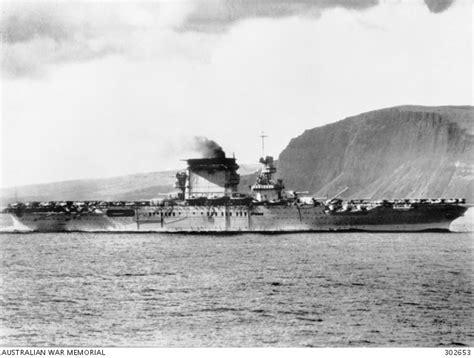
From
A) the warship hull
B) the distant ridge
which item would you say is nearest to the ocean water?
the warship hull

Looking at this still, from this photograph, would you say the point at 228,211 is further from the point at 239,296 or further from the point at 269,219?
the point at 239,296

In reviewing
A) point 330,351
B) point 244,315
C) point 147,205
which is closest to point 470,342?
point 330,351

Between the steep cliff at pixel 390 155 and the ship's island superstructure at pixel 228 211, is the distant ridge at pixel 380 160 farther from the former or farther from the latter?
the ship's island superstructure at pixel 228 211

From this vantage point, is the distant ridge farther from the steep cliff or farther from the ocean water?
the ocean water

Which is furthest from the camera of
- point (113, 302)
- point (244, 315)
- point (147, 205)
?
point (147, 205)

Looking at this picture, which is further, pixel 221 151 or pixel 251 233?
pixel 221 151

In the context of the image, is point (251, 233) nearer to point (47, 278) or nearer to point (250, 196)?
point (250, 196)

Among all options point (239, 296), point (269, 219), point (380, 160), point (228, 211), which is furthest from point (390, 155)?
point (239, 296)
